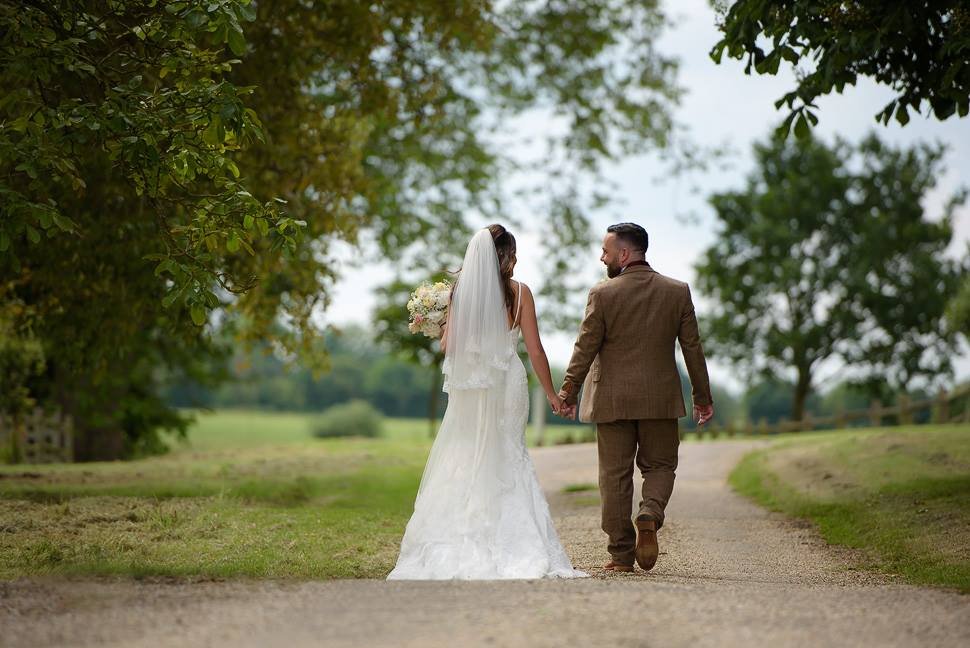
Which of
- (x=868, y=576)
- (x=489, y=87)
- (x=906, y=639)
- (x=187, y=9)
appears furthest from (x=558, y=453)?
(x=906, y=639)

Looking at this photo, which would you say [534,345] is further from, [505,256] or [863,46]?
[863,46]

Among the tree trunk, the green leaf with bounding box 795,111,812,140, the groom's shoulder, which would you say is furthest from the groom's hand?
the tree trunk

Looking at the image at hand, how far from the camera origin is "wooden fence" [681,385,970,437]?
30031mm

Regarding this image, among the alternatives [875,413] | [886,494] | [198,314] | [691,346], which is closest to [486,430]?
[691,346]

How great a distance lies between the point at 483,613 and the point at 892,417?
36352mm

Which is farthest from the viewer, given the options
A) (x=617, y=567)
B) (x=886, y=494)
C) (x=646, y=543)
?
(x=886, y=494)

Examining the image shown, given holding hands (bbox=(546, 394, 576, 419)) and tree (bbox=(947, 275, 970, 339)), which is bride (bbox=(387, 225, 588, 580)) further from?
tree (bbox=(947, 275, 970, 339))

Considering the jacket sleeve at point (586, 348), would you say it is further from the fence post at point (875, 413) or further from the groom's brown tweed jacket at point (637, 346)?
the fence post at point (875, 413)

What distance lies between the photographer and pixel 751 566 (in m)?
8.45

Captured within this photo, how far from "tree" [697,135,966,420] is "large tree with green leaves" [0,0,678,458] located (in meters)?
15.2

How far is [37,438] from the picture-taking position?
21.7 metres

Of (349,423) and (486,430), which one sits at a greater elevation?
(486,430)

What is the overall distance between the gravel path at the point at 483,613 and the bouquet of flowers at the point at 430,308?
93.5 inches

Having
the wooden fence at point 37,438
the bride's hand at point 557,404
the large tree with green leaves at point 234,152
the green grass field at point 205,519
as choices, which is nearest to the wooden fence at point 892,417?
the large tree with green leaves at point 234,152
